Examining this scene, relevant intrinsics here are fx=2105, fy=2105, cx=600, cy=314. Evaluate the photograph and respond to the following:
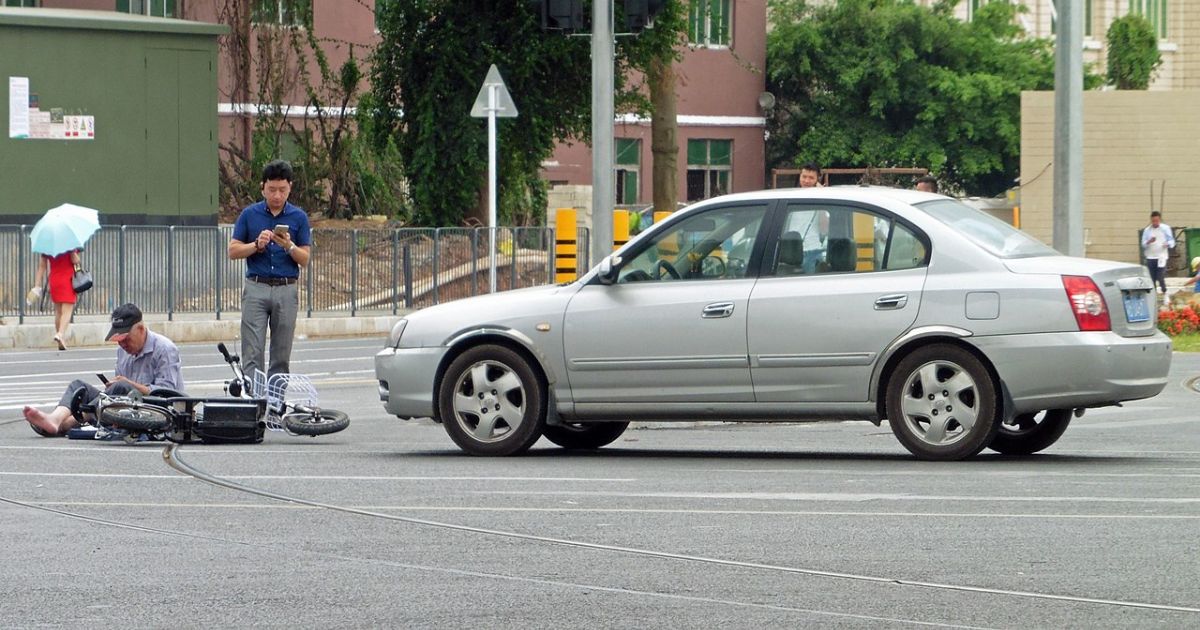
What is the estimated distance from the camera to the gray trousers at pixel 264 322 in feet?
45.1

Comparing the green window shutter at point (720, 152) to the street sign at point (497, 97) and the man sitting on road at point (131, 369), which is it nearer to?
the street sign at point (497, 97)

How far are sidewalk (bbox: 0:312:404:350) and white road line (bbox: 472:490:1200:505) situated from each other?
49.4ft

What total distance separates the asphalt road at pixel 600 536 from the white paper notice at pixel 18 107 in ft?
54.9

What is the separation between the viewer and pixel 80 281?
24.1 meters

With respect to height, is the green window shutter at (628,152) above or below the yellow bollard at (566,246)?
above

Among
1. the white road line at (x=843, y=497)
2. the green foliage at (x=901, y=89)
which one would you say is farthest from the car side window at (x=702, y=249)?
the green foliage at (x=901, y=89)

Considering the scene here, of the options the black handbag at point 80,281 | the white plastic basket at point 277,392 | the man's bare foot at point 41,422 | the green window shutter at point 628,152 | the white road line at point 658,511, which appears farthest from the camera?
the green window shutter at point 628,152

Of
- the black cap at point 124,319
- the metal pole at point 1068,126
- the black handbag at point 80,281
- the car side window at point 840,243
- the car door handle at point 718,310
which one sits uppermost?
the metal pole at point 1068,126

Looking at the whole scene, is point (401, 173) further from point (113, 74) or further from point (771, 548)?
point (771, 548)

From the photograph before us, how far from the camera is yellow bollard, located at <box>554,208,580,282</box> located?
29062 millimetres

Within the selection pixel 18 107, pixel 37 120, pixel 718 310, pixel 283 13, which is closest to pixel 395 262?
pixel 37 120

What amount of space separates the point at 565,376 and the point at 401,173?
27.6 m

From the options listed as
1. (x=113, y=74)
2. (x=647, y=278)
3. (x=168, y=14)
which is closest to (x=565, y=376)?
(x=647, y=278)

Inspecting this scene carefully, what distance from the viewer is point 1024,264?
11211mm
